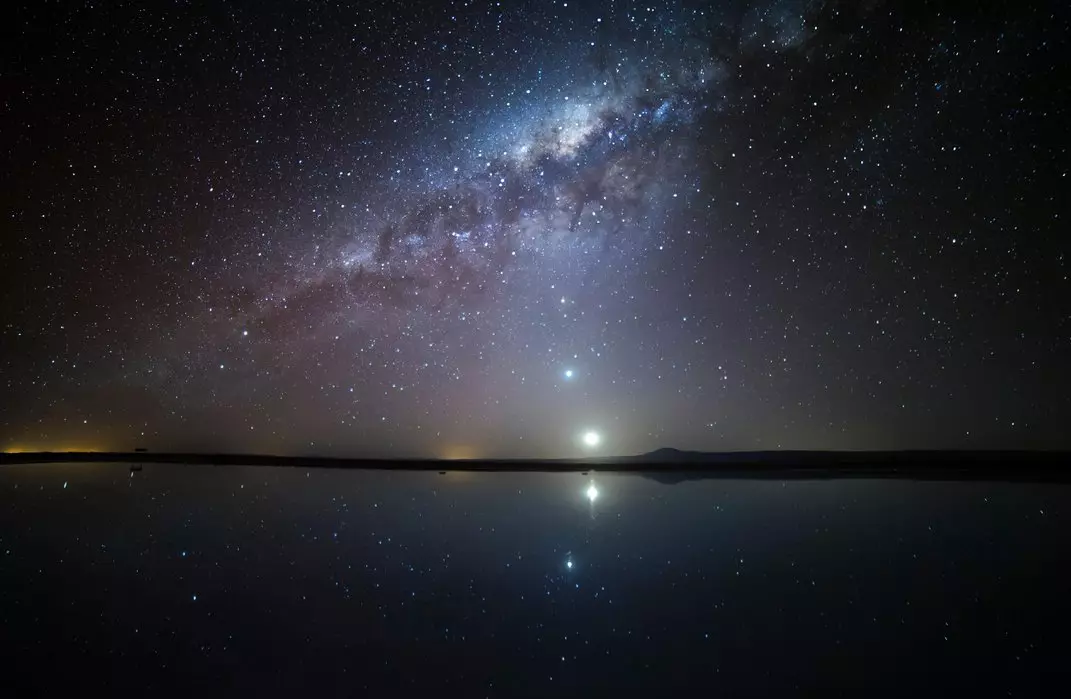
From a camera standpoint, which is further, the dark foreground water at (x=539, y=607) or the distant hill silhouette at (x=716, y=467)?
the distant hill silhouette at (x=716, y=467)

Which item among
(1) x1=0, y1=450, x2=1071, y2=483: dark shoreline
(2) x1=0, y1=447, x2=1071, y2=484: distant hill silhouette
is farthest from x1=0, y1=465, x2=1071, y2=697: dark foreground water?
(1) x1=0, y1=450, x2=1071, y2=483: dark shoreline

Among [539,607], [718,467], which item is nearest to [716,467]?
[718,467]

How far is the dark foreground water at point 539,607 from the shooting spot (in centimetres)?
217

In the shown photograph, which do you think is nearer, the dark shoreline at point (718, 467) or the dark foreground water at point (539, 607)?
the dark foreground water at point (539, 607)

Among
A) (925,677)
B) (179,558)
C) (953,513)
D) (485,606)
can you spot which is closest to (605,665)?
(485,606)

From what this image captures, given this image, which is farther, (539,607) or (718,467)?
(718,467)

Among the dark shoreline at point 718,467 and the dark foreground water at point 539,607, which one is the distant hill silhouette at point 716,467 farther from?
the dark foreground water at point 539,607

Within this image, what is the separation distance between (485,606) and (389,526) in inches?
126

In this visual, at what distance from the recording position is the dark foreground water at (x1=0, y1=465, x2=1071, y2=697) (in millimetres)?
2168

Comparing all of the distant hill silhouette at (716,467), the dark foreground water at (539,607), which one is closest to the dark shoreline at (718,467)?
the distant hill silhouette at (716,467)

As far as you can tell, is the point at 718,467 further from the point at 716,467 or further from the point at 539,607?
the point at 539,607

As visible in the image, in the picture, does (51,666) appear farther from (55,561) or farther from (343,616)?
(55,561)

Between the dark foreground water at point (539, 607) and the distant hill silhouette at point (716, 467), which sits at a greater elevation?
the dark foreground water at point (539, 607)

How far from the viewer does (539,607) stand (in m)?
2.98
